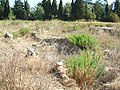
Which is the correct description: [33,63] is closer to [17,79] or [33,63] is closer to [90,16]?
[17,79]

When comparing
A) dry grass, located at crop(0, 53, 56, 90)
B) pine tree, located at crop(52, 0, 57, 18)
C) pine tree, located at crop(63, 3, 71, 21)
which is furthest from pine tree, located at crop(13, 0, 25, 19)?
dry grass, located at crop(0, 53, 56, 90)

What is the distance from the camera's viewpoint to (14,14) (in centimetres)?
5619

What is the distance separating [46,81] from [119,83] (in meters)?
1.37

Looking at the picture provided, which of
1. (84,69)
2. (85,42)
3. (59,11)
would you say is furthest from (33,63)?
(59,11)

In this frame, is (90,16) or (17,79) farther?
(90,16)

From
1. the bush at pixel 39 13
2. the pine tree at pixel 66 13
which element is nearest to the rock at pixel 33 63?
the pine tree at pixel 66 13

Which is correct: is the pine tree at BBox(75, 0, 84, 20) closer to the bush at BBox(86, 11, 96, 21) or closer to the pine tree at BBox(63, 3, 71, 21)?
the bush at BBox(86, 11, 96, 21)

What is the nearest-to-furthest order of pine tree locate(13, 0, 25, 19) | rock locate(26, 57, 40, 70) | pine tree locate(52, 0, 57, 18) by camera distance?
rock locate(26, 57, 40, 70) → pine tree locate(52, 0, 57, 18) → pine tree locate(13, 0, 25, 19)

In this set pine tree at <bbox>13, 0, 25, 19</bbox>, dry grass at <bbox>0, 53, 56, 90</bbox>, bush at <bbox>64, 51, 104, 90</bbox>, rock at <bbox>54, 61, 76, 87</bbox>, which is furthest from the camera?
pine tree at <bbox>13, 0, 25, 19</bbox>

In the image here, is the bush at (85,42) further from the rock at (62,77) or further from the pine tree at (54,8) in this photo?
the pine tree at (54,8)

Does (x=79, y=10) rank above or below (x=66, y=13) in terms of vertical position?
above

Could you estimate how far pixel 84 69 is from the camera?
514cm

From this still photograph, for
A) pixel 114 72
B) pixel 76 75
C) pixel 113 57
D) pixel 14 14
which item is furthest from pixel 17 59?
pixel 14 14

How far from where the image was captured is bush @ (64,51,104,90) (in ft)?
16.7
